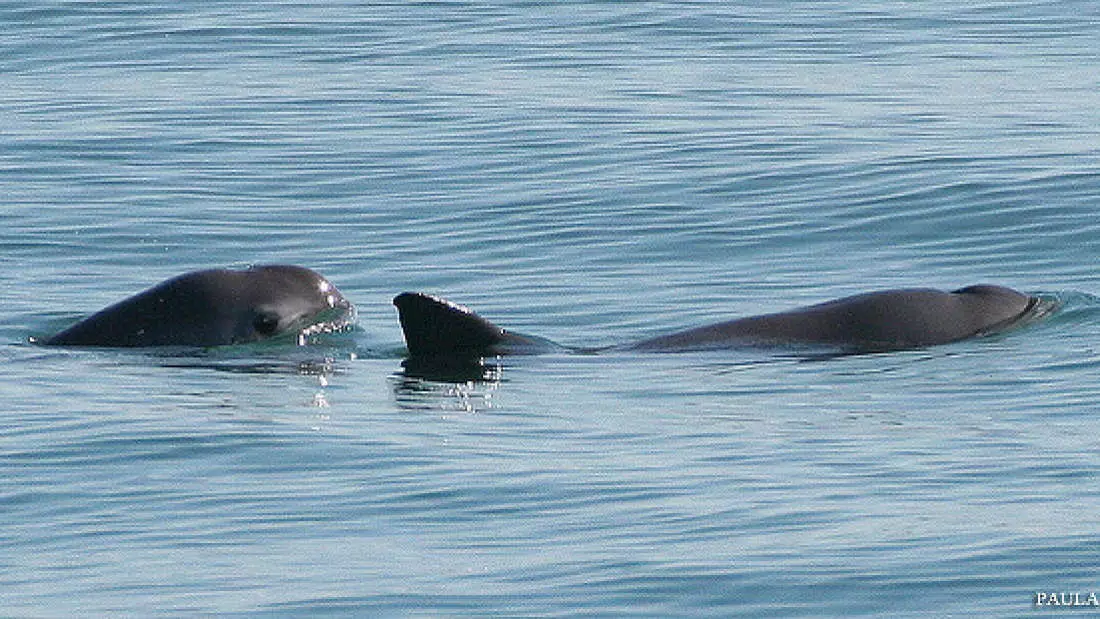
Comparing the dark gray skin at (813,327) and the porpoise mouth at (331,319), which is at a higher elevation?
the porpoise mouth at (331,319)

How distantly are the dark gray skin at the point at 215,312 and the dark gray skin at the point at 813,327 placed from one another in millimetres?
1180

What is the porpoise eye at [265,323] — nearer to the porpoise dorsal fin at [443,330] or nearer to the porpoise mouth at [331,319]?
the porpoise mouth at [331,319]

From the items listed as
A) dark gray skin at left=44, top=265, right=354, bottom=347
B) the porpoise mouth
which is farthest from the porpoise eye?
the porpoise mouth

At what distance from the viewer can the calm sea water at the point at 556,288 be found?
455 inches

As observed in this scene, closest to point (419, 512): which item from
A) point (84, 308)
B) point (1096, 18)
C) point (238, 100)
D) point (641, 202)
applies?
point (84, 308)

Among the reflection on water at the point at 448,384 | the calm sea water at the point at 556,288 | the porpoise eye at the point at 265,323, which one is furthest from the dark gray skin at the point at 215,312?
the reflection on water at the point at 448,384

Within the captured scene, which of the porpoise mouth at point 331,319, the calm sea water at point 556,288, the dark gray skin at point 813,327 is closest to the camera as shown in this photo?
the calm sea water at point 556,288

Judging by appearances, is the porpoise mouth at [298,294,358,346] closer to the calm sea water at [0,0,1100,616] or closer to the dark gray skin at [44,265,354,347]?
the dark gray skin at [44,265,354,347]

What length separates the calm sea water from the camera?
37.9ft

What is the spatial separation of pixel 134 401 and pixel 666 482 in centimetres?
346

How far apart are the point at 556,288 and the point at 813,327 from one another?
3.18 meters

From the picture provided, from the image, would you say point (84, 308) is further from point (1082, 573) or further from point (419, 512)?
point (1082, 573)

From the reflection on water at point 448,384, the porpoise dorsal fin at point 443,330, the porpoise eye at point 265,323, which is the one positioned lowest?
the reflection on water at point 448,384

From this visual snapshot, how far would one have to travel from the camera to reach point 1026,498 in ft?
40.4
